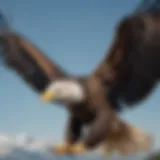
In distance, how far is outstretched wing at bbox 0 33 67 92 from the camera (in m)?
2.11

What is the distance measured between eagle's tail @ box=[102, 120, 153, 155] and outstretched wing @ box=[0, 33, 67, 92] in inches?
9.1

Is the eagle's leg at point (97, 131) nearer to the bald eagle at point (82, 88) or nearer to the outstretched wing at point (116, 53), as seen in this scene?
the bald eagle at point (82, 88)

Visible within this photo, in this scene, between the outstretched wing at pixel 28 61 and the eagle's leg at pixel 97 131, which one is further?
the outstretched wing at pixel 28 61

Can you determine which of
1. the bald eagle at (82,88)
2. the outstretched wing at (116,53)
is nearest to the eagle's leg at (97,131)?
the bald eagle at (82,88)

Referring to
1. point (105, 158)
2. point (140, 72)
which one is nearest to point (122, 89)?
point (140, 72)

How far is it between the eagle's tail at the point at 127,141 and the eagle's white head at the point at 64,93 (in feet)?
0.47

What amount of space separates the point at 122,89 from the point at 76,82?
137 mm

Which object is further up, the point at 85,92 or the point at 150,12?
the point at 150,12

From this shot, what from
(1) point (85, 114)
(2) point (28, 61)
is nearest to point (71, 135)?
(1) point (85, 114)

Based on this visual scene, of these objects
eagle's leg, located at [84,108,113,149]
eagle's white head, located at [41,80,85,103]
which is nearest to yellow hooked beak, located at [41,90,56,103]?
eagle's white head, located at [41,80,85,103]

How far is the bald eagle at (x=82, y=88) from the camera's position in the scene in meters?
2.02

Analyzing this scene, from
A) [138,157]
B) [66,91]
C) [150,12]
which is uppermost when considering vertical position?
[150,12]

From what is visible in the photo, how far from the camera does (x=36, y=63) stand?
213cm

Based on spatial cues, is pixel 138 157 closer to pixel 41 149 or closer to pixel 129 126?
pixel 129 126
